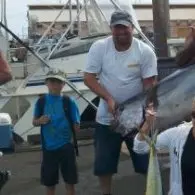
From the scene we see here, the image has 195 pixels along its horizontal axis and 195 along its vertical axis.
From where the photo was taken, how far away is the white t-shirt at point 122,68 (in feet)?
17.0

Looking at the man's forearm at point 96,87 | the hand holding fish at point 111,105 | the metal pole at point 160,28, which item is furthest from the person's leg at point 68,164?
the metal pole at point 160,28

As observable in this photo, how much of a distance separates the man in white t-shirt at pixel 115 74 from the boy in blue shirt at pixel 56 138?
52cm

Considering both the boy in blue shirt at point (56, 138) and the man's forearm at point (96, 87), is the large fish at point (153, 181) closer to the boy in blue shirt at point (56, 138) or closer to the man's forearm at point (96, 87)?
the man's forearm at point (96, 87)

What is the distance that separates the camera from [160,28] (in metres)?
12.3

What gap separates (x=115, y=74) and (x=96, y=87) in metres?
0.20

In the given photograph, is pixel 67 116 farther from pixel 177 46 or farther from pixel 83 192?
pixel 177 46

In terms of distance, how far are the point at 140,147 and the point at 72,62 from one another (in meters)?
7.95

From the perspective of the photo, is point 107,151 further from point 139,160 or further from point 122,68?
point 122,68

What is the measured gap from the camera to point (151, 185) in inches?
143

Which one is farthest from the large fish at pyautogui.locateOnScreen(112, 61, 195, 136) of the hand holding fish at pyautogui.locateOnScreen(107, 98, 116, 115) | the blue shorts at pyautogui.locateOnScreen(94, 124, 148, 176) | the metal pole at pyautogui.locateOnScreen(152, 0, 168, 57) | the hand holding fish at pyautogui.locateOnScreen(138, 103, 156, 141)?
the metal pole at pyautogui.locateOnScreen(152, 0, 168, 57)

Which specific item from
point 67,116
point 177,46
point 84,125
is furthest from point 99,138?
point 177,46

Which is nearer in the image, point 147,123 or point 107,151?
point 147,123

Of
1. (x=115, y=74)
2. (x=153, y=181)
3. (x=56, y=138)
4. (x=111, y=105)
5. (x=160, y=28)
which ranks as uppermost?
(x=160, y=28)

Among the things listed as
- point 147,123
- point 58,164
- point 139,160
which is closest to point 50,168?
point 58,164
